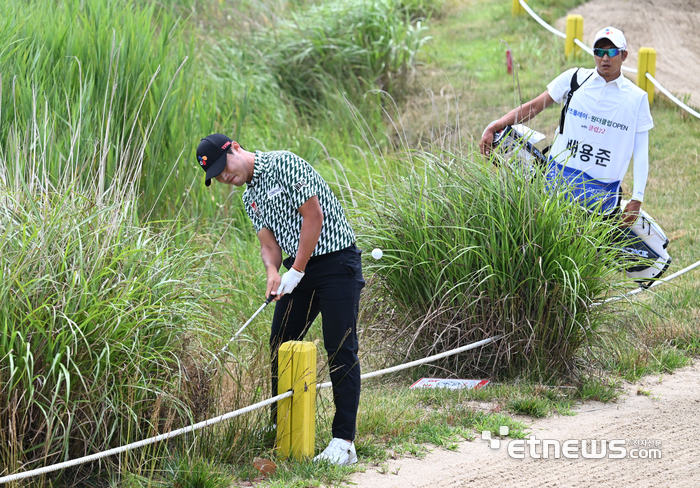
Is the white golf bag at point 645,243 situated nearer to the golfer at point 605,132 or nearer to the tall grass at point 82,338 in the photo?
the golfer at point 605,132

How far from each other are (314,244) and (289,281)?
9.5 inches

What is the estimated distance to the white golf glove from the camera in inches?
163

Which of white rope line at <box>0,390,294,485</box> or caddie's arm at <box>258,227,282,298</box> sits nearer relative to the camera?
white rope line at <box>0,390,294,485</box>

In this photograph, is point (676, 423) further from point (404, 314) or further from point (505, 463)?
point (404, 314)

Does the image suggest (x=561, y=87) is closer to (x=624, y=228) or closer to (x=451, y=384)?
(x=624, y=228)

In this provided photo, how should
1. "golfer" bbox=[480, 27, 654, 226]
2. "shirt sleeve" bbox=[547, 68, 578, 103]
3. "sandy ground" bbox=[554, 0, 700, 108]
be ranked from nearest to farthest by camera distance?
"golfer" bbox=[480, 27, 654, 226] → "shirt sleeve" bbox=[547, 68, 578, 103] → "sandy ground" bbox=[554, 0, 700, 108]

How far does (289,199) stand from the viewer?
4.19m

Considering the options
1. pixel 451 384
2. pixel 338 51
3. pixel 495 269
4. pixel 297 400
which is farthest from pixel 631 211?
pixel 338 51

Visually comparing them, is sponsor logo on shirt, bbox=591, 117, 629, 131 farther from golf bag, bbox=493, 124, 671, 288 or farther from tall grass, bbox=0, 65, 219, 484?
tall grass, bbox=0, 65, 219, 484

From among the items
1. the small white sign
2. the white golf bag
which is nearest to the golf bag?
the white golf bag

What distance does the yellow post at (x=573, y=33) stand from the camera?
13.4 metres

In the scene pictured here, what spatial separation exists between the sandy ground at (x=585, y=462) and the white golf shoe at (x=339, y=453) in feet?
0.32

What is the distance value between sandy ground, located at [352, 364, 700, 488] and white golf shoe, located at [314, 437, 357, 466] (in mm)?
97

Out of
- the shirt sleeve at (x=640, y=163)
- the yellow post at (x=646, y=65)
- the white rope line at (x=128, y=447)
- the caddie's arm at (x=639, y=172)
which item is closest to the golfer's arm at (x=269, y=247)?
the white rope line at (x=128, y=447)
